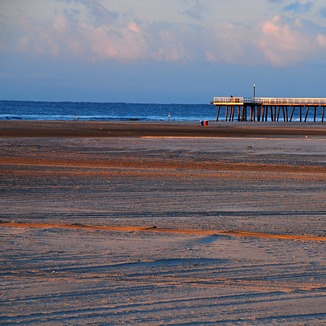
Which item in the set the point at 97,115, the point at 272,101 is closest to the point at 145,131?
the point at 272,101

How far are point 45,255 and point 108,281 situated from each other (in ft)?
4.05

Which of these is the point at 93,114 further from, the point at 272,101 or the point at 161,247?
the point at 161,247

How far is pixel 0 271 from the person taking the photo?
7098mm

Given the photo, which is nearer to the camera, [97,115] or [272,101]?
[272,101]

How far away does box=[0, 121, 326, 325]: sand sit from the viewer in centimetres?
600

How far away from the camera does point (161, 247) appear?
834 centimetres

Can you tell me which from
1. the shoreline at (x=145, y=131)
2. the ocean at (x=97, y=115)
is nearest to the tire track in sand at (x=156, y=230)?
the shoreline at (x=145, y=131)

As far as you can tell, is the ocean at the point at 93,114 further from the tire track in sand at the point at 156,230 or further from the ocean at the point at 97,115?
the tire track in sand at the point at 156,230

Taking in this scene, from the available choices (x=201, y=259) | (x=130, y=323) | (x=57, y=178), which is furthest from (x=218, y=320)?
(x=57, y=178)

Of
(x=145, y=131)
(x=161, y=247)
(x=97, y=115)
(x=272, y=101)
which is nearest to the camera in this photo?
(x=161, y=247)

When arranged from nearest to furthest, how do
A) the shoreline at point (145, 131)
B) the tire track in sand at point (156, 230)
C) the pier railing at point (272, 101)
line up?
the tire track in sand at point (156, 230) < the shoreline at point (145, 131) < the pier railing at point (272, 101)

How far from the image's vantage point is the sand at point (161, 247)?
6.00 meters

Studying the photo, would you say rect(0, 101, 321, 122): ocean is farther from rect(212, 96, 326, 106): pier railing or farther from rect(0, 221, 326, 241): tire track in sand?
rect(0, 221, 326, 241): tire track in sand

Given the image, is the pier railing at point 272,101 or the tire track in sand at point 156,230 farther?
the pier railing at point 272,101
